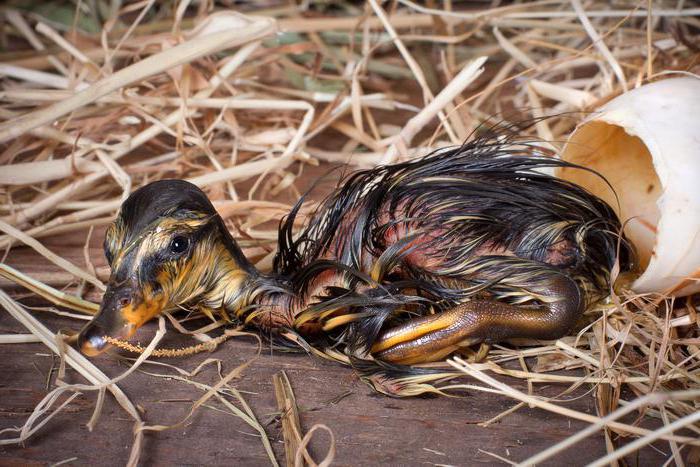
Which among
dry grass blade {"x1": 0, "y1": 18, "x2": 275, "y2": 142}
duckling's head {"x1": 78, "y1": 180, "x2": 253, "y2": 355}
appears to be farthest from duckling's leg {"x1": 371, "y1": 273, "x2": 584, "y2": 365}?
dry grass blade {"x1": 0, "y1": 18, "x2": 275, "y2": 142}

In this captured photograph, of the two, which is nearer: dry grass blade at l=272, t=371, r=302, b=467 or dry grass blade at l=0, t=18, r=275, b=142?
dry grass blade at l=272, t=371, r=302, b=467

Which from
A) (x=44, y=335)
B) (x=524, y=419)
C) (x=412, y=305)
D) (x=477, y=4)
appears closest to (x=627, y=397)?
(x=524, y=419)

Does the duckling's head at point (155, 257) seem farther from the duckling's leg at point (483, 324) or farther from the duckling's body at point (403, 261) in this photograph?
the duckling's leg at point (483, 324)

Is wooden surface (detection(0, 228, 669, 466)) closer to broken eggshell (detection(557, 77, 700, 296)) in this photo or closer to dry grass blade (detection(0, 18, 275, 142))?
broken eggshell (detection(557, 77, 700, 296))

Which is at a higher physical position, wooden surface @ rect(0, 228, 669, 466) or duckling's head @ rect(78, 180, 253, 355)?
duckling's head @ rect(78, 180, 253, 355)

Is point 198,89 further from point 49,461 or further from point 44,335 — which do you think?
point 49,461
